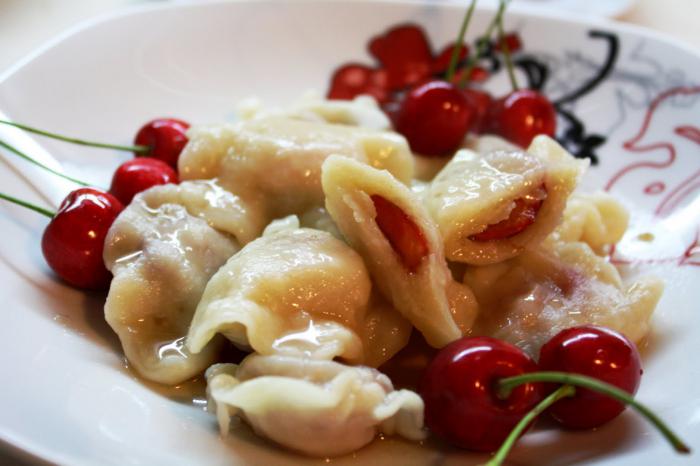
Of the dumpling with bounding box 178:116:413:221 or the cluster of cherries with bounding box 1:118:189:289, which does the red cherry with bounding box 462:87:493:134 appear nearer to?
the dumpling with bounding box 178:116:413:221

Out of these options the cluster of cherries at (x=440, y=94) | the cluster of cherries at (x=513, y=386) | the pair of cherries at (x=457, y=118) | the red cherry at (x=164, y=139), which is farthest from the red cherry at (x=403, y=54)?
the cluster of cherries at (x=513, y=386)

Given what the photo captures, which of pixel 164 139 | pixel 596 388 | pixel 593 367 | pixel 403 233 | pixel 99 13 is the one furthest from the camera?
pixel 99 13

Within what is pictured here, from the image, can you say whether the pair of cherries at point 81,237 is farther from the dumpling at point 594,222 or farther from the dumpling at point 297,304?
the dumpling at point 594,222

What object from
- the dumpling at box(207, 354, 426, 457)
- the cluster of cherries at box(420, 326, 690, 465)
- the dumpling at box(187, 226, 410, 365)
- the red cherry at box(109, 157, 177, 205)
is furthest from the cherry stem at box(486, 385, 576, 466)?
the red cherry at box(109, 157, 177, 205)

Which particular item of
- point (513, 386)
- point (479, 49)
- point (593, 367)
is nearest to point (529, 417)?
point (513, 386)

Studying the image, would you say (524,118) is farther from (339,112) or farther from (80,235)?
(80,235)

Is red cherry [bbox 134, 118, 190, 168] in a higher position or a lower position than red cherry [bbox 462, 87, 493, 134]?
higher

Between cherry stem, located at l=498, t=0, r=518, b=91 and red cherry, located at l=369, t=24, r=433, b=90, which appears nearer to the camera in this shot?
cherry stem, located at l=498, t=0, r=518, b=91
